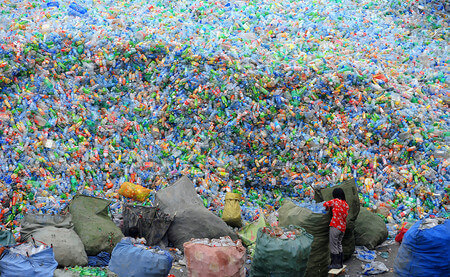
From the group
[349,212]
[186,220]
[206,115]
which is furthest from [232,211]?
[206,115]

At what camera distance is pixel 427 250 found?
210 inches

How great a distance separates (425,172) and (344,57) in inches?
120

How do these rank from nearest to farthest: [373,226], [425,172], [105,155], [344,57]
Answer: [373,226]
[105,155]
[425,172]
[344,57]

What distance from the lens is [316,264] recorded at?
600 cm

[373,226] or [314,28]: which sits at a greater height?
[314,28]

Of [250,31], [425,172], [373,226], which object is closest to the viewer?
[373,226]

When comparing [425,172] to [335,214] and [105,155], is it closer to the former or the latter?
[335,214]

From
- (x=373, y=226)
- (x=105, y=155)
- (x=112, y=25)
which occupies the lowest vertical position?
(x=373, y=226)

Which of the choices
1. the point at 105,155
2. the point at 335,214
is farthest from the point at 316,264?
the point at 105,155

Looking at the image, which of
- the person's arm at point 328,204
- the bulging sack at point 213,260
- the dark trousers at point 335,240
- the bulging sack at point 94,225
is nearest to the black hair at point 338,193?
the person's arm at point 328,204

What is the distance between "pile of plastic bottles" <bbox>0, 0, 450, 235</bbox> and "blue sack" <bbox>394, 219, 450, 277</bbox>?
2.72 metres

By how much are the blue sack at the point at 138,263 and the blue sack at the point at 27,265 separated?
25.2 inches

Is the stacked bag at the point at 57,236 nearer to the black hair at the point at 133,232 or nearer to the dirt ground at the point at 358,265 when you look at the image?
the black hair at the point at 133,232

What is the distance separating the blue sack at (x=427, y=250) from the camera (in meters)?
5.29
